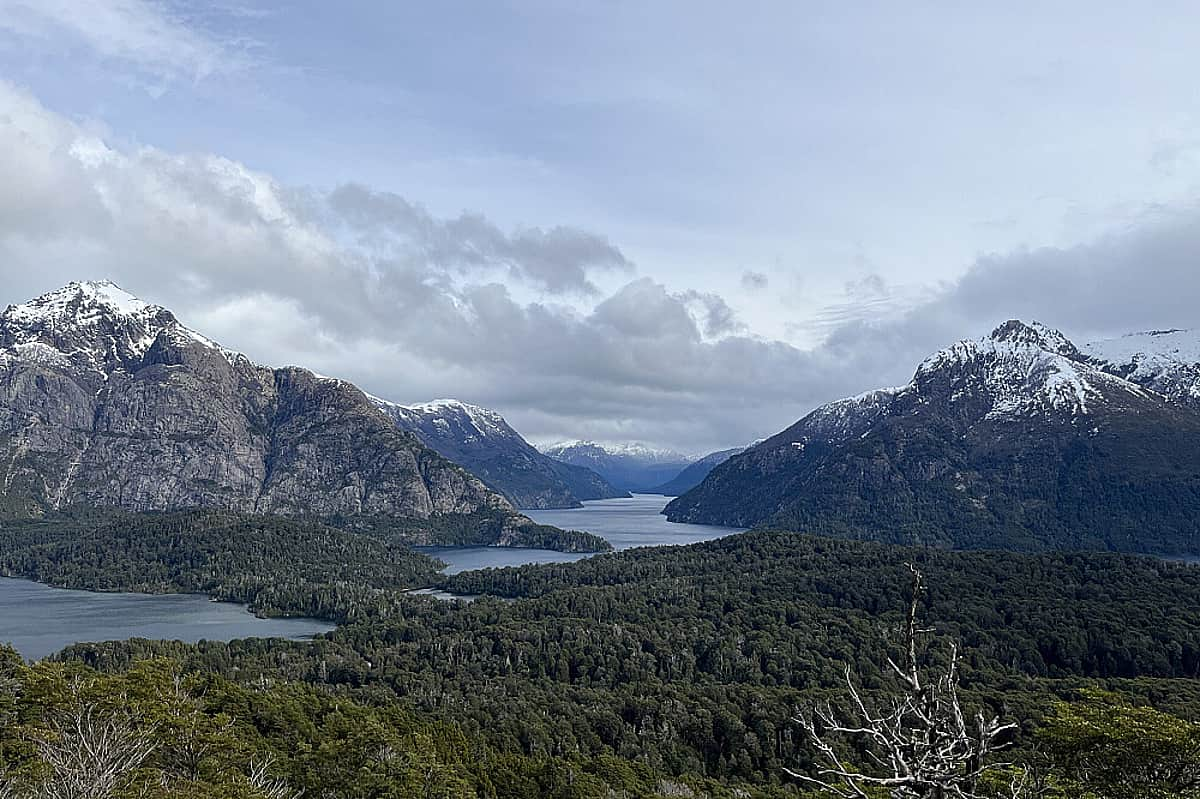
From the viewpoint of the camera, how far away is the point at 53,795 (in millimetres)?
31688

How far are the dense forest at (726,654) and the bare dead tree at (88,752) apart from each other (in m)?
49.5

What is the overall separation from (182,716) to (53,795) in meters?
15.0

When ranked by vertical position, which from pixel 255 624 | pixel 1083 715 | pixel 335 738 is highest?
pixel 1083 715

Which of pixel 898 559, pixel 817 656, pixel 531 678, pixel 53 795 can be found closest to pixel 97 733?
pixel 53 795

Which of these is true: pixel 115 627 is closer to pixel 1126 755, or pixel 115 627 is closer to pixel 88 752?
pixel 88 752

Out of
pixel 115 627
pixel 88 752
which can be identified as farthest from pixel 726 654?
pixel 115 627

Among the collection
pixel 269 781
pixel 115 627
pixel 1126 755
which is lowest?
pixel 115 627

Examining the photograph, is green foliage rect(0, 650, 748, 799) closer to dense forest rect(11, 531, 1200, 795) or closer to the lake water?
dense forest rect(11, 531, 1200, 795)

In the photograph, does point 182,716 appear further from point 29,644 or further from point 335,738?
point 29,644

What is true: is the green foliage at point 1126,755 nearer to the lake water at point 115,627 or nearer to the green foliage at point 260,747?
the green foliage at point 260,747

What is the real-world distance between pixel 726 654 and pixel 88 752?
366 feet

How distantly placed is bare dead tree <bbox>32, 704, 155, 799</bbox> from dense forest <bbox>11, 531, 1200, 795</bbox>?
1951 inches

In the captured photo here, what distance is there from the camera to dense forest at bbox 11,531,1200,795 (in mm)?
94125

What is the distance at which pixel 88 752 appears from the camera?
116 ft
